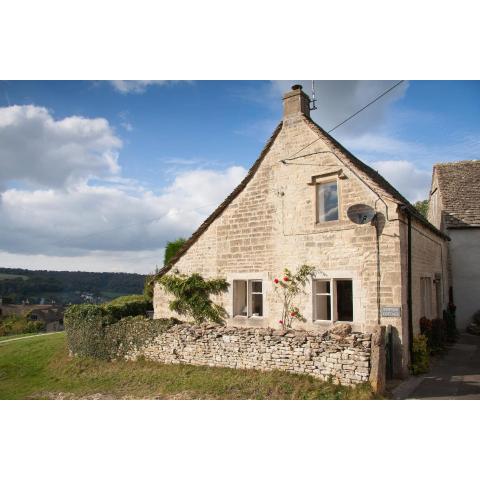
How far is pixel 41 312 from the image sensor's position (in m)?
46.1

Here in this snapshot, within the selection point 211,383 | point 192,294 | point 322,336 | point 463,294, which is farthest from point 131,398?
point 463,294

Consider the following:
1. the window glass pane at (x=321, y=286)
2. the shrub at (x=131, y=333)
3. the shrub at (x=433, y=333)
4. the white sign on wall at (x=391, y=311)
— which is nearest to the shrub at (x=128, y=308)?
the shrub at (x=131, y=333)

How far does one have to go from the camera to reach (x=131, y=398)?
9.24m

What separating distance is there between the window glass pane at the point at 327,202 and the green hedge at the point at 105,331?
254 inches

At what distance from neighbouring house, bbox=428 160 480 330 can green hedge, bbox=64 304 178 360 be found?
14737 millimetres

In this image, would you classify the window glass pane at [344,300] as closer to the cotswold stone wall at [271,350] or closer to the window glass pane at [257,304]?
the window glass pane at [257,304]

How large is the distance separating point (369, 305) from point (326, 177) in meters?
4.02

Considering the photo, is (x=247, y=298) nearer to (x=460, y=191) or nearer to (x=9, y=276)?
(x=460, y=191)

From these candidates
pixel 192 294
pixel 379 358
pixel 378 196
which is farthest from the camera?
pixel 192 294

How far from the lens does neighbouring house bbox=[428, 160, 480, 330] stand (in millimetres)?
17625

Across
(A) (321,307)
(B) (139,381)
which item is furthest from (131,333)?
(A) (321,307)

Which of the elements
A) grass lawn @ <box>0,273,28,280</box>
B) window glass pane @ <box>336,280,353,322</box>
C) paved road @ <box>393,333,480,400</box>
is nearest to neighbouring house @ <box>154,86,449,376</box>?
paved road @ <box>393,333,480,400</box>

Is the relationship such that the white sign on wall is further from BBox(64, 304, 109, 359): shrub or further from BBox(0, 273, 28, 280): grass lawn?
BBox(0, 273, 28, 280): grass lawn

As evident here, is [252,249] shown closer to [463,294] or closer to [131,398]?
[131,398]
